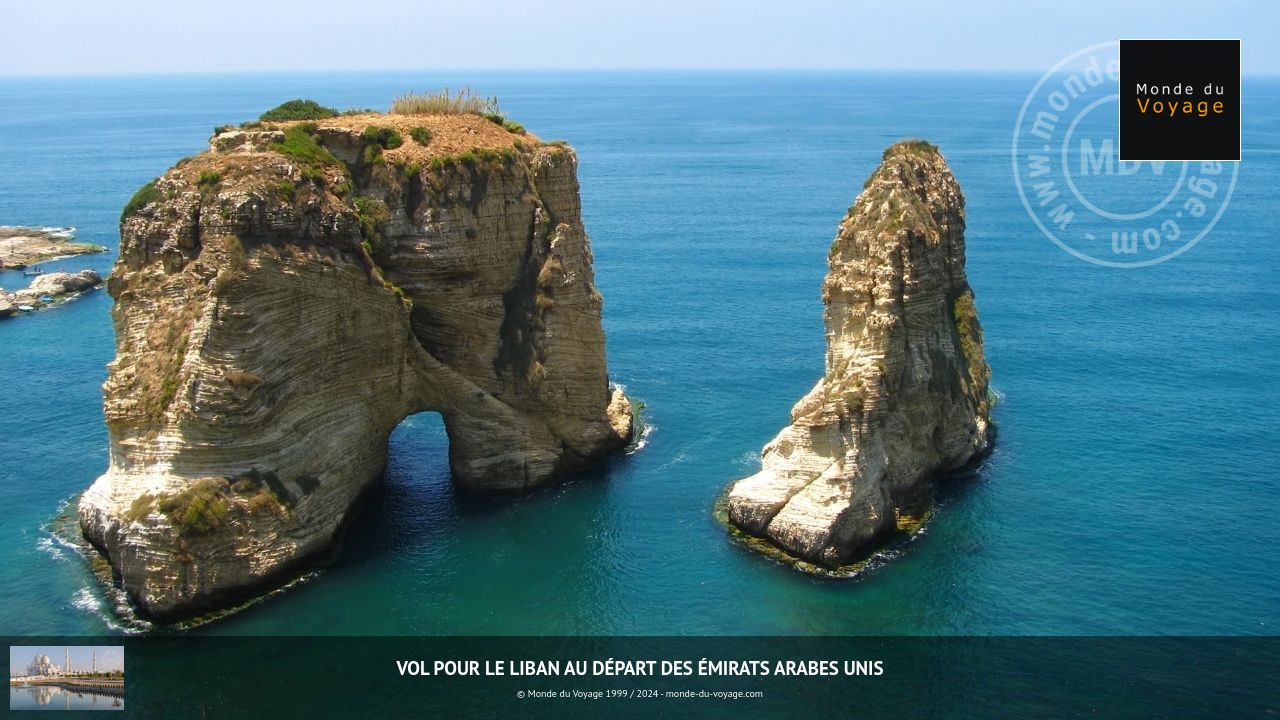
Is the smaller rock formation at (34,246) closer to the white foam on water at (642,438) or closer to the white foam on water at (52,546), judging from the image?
the white foam on water at (52,546)

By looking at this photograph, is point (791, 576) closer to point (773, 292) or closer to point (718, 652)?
point (718, 652)

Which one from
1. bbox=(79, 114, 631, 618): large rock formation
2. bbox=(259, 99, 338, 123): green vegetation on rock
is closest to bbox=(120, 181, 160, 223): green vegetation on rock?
bbox=(79, 114, 631, 618): large rock formation

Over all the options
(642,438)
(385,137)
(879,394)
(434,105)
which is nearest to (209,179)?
(385,137)

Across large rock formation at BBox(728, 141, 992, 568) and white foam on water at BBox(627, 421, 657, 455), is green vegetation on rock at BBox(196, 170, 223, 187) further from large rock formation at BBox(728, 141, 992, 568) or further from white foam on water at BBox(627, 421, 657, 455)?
large rock formation at BBox(728, 141, 992, 568)

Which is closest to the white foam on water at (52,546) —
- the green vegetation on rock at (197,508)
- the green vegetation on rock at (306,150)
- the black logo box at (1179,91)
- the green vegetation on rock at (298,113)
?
the green vegetation on rock at (197,508)

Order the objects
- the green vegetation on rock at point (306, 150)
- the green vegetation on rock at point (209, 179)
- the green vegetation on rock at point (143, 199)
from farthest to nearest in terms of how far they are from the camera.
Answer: the green vegetation on rock at point (306, 150), the green vegetation on rock at point (143, 199), the green vegetation on rock at point (209, 179)
